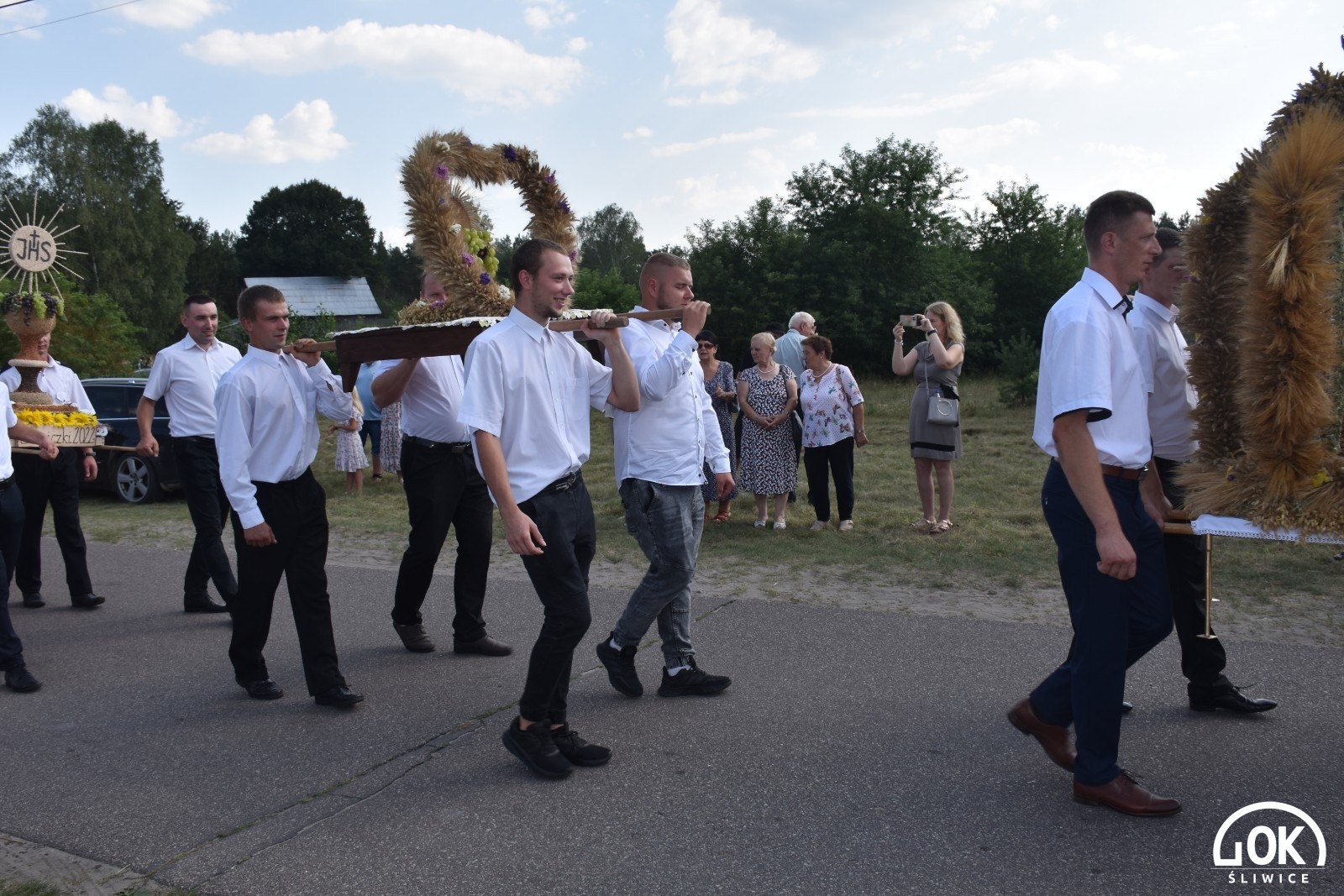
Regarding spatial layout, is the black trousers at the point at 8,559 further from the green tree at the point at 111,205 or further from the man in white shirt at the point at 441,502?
the green tree at the point at 111,205

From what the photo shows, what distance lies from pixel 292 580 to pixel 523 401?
182 cm

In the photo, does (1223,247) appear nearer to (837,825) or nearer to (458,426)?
(837,825)

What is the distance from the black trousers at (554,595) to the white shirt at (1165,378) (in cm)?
232

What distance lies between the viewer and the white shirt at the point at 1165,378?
4203 mm

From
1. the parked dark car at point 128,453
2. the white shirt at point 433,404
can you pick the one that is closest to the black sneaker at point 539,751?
the white shirt at point 433,404

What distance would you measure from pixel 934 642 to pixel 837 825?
232cm

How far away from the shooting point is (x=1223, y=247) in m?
3.66

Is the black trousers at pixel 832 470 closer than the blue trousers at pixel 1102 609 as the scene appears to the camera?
No

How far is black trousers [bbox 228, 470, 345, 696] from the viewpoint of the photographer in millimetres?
5027

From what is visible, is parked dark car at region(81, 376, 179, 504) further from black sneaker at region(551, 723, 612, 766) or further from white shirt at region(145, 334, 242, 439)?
black sneaker at region(551, 723, 612, 766)

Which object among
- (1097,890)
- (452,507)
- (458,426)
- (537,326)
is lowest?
(1097,890)

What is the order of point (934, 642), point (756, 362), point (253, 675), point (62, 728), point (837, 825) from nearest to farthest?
point (837, 825) < point (62, 728) < point (253, 675) < point (934, 642) < point (756, 362)

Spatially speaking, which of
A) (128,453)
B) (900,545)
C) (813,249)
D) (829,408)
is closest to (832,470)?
(829,408)

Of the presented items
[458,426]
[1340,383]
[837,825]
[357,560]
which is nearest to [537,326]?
[458,426]
